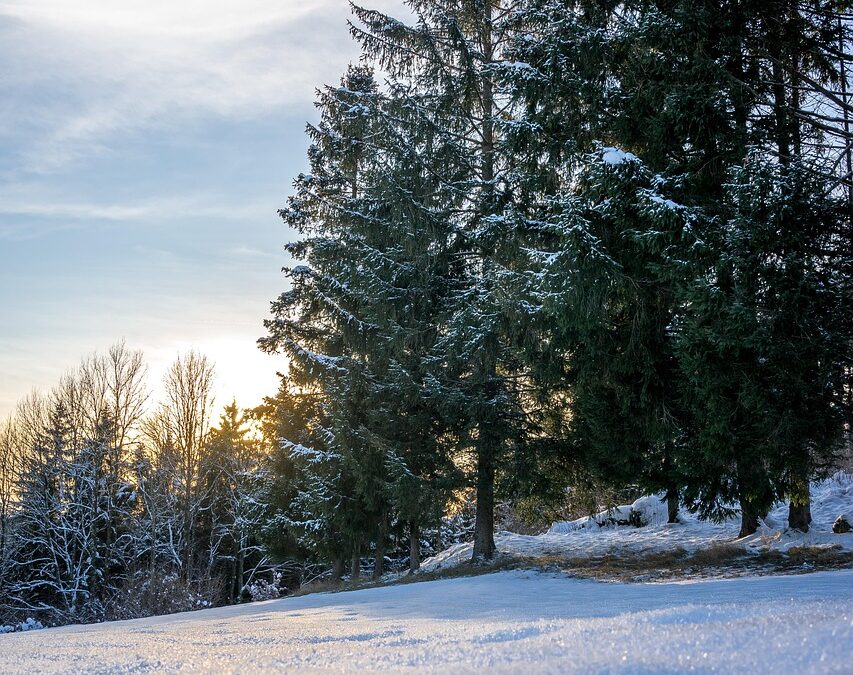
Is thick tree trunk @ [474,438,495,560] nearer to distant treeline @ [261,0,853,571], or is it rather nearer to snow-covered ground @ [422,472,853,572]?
distant treeline @ [261,0,853,571]

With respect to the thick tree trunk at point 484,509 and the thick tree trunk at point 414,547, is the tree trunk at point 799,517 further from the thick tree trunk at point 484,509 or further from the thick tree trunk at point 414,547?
the thick tree trunk at point 414,547

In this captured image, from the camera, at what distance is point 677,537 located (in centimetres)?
1387

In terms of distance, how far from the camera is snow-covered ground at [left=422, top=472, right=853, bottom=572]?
1154 centimetres

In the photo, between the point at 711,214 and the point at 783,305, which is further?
the point at 711,214

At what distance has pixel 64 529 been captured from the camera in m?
25.0

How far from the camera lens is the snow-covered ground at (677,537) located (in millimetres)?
11539

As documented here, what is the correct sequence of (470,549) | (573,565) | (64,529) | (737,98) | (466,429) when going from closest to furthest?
(737,98) → (573,565) → (466,429) → (470,549) → (64,529)

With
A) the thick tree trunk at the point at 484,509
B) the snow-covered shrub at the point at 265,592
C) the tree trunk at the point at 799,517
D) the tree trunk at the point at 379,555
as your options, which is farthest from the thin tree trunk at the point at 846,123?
the snow-covered shrub at the point at 265,592

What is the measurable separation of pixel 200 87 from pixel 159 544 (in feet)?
68.0

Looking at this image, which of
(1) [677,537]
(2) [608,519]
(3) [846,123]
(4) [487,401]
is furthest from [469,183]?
(2) [608,519]

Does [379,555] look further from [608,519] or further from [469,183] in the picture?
[469,183]

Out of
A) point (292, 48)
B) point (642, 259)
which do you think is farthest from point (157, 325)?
point (642, 259)

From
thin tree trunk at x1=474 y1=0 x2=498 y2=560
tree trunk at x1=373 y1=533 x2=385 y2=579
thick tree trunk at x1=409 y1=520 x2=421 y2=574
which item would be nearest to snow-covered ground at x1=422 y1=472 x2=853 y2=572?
thick tree trunk at x1=409 y1=520 x2=421 y2=574

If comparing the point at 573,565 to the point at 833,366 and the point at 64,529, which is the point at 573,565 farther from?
the point at 64,529
